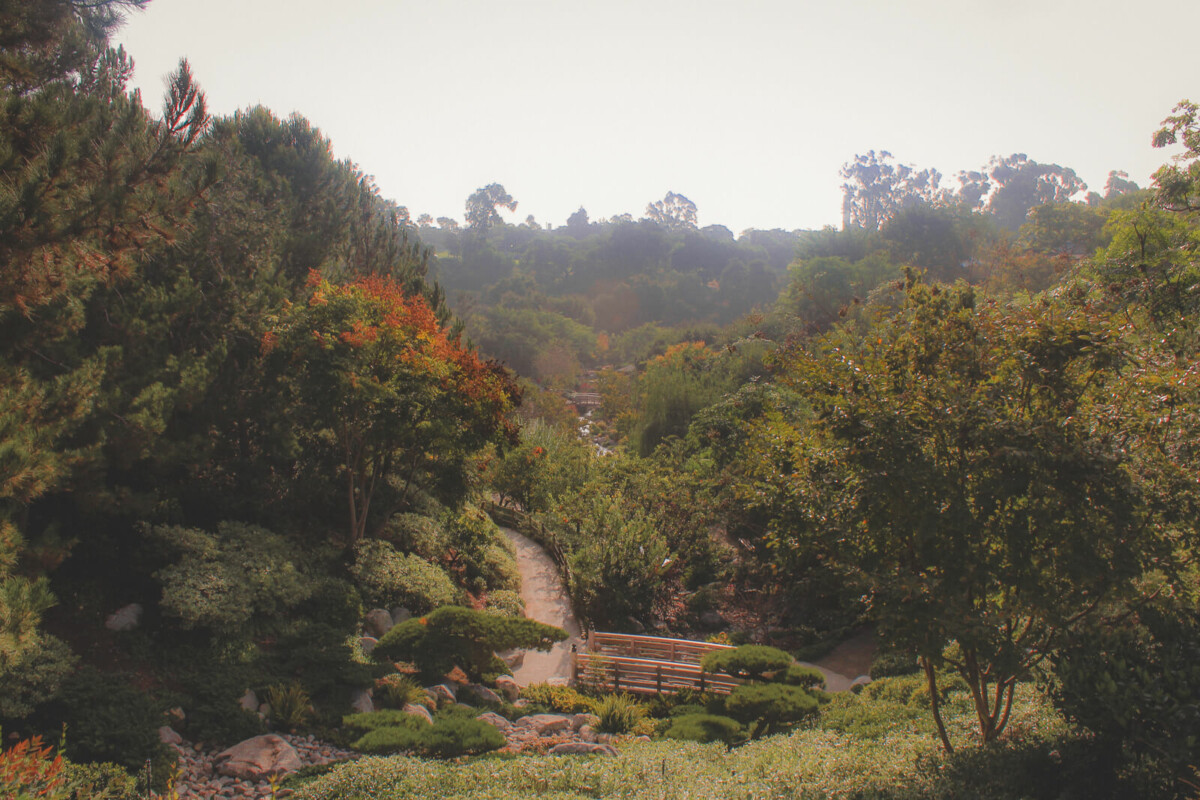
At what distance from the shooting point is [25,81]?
5.11 metres

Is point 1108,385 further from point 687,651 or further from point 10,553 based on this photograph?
point 10,553

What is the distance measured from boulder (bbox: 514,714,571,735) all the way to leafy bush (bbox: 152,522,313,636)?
127 inches

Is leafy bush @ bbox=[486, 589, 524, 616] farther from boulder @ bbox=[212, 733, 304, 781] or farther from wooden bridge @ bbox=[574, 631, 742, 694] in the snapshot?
boulder @ bbox=[212, 733, 304, 781]

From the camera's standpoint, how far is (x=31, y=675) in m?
5.10

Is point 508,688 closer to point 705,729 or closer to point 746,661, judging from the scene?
point 705,729

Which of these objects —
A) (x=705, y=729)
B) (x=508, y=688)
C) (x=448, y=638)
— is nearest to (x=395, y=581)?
(x=448, y=638)

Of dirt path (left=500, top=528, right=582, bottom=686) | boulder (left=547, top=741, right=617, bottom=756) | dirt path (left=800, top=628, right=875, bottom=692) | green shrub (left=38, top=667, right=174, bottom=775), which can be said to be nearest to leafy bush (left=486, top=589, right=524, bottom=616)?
dirt path (left=500, top=528, right=582, bottom=686)

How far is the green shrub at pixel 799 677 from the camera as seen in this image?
796 cm

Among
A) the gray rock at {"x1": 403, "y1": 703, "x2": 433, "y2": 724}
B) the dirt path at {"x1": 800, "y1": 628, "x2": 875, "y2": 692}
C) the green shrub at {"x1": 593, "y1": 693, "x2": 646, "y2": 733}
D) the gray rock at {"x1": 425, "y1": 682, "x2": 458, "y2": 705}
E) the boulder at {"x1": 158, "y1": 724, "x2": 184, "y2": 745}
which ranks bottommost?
the dirt path at {"x1": 800, "y1": 628, "x2": 875, "y2": 692}

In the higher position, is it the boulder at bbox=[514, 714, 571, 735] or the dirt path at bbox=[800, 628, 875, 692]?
the boulder at bbox=[514, 714, 571, 735]

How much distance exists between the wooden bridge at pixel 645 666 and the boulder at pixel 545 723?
111 centimetres

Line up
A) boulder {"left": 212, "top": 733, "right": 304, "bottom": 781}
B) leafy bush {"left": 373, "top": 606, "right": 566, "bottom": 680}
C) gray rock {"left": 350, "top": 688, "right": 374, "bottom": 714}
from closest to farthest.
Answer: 1. boulder {"left": 212, "top": 733, "right": 304, "bottom": 781}
2. gray rock {"left": 350, "top": 688, "right": 374, "bottom": 714}
3. leafy bush {"left": 373, "top": 606, "right": 566, "bottom": 680}

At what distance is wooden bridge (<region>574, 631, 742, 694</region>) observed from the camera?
823 cm

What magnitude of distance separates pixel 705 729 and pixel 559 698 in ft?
6.58
